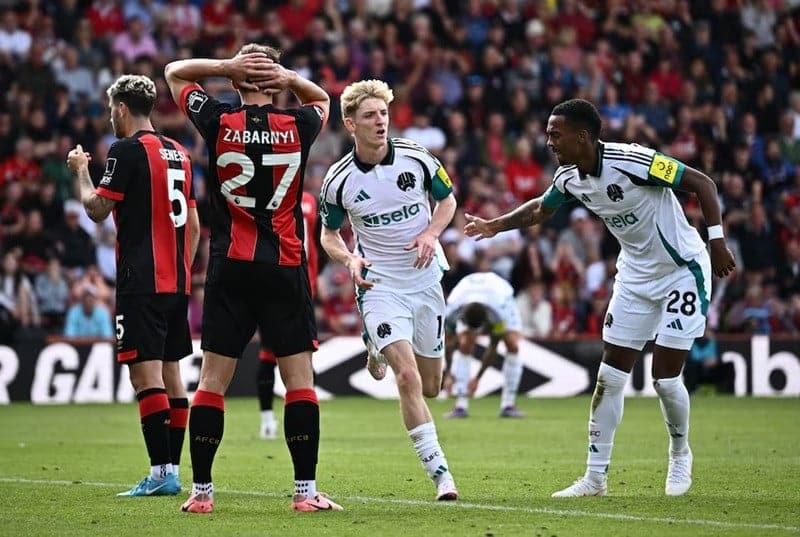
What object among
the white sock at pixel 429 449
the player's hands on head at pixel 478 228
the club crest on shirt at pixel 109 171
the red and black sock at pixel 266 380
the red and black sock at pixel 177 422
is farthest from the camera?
the red and black sock at pixel 266 380

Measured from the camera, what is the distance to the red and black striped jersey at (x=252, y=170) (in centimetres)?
867

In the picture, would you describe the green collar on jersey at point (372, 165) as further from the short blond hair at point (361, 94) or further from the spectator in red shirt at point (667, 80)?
the spectator in red shirt at point (667, 80)

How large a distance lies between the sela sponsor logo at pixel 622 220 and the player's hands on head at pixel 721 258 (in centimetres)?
63

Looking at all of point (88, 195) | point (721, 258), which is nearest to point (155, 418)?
point (88, 195)

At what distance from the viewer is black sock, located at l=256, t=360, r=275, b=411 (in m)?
15.3

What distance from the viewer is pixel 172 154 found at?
10.1 meters

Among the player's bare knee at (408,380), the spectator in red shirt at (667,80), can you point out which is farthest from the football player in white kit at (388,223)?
the spectator in red shirt at (667,80)

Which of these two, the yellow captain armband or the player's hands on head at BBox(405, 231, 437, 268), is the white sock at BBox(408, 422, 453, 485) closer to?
the player's hands on head at BBox(405, 231, 437, 268)

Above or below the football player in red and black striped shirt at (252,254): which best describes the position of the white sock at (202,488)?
below

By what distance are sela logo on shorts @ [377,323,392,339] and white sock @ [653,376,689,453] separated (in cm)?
187

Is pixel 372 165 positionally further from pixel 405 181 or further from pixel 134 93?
pixel 134 93

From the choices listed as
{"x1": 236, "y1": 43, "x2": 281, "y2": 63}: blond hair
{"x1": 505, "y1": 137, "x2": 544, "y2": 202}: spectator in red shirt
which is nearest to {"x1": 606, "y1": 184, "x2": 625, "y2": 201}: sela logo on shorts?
{"x1": 236, "y1": 43, "x2": 281, "y2": 63}: blond hair

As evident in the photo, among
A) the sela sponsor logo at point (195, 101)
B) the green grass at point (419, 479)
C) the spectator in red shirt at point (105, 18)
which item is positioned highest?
the spectator in red shirt at point (105, 18)

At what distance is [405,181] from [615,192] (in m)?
1.42
